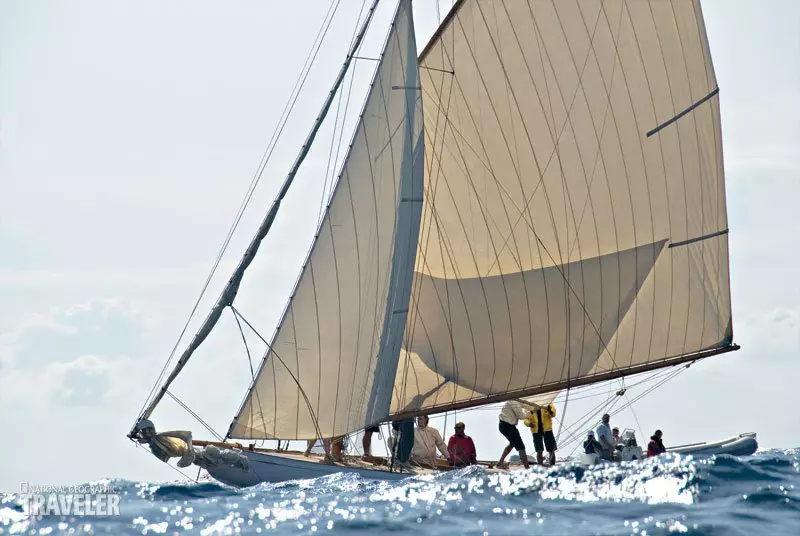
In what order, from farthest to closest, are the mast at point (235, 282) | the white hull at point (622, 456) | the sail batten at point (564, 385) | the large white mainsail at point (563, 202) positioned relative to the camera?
the large white mainsail at point (563, 202), the sail batten at point (564, 385), the white hull at point (622, 456), the mast at point (235, 282)

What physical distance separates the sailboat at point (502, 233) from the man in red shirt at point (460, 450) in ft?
2.32

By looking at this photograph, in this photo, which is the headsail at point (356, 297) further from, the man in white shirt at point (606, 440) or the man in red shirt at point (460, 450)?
the man in white shirt at point (606, 440)

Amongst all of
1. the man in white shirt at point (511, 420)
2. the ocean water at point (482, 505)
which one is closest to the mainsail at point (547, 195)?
the man in white shirt at point (511, 420)

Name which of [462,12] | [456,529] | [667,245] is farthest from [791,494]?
[462,12]

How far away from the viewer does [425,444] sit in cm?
2545

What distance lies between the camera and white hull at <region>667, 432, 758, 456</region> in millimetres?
27000

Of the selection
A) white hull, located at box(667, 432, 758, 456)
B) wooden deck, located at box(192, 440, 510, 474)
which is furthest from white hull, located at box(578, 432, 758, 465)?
wooden deck, located at box(192, 440, 510, 474)

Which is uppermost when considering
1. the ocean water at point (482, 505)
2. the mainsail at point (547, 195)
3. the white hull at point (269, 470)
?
the mainsail at point (547, 195)

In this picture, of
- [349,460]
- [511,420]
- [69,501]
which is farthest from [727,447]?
[69,501]

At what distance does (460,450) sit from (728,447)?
6692mm

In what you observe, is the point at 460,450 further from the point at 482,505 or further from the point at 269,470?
the point at 482,505

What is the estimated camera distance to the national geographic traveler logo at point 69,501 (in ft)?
56.3

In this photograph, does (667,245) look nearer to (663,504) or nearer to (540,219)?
(540,219)

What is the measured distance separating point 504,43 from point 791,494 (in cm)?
1262
